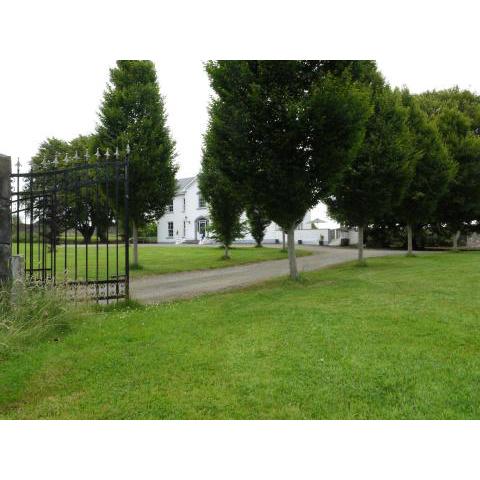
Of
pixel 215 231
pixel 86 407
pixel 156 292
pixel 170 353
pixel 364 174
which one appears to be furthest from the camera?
pixel 215 231

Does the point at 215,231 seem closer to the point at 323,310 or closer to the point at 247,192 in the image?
the point at 247,192

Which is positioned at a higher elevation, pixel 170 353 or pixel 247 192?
pixel 247 192

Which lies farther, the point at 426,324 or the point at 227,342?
the point at 426,324

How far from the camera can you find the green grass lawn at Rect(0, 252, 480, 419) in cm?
372

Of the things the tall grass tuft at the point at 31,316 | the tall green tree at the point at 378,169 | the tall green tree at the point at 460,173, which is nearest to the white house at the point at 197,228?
the tall green tree at the point at 460,173

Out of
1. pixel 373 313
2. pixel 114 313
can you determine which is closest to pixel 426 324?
pixel 373 313

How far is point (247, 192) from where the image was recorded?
39.9ft

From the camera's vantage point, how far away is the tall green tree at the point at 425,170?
22.3m

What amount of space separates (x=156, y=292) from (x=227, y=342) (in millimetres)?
5924

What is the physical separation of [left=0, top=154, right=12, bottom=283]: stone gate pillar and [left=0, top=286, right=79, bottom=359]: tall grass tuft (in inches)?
14.7

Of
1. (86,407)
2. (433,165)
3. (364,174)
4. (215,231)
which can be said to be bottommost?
(86,407)

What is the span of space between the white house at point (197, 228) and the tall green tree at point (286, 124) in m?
32.3

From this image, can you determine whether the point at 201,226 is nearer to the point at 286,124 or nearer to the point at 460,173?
the point at 460,173

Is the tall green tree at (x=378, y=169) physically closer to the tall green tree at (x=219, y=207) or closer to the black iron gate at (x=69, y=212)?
the tall green tree at (x=219, y=207)
